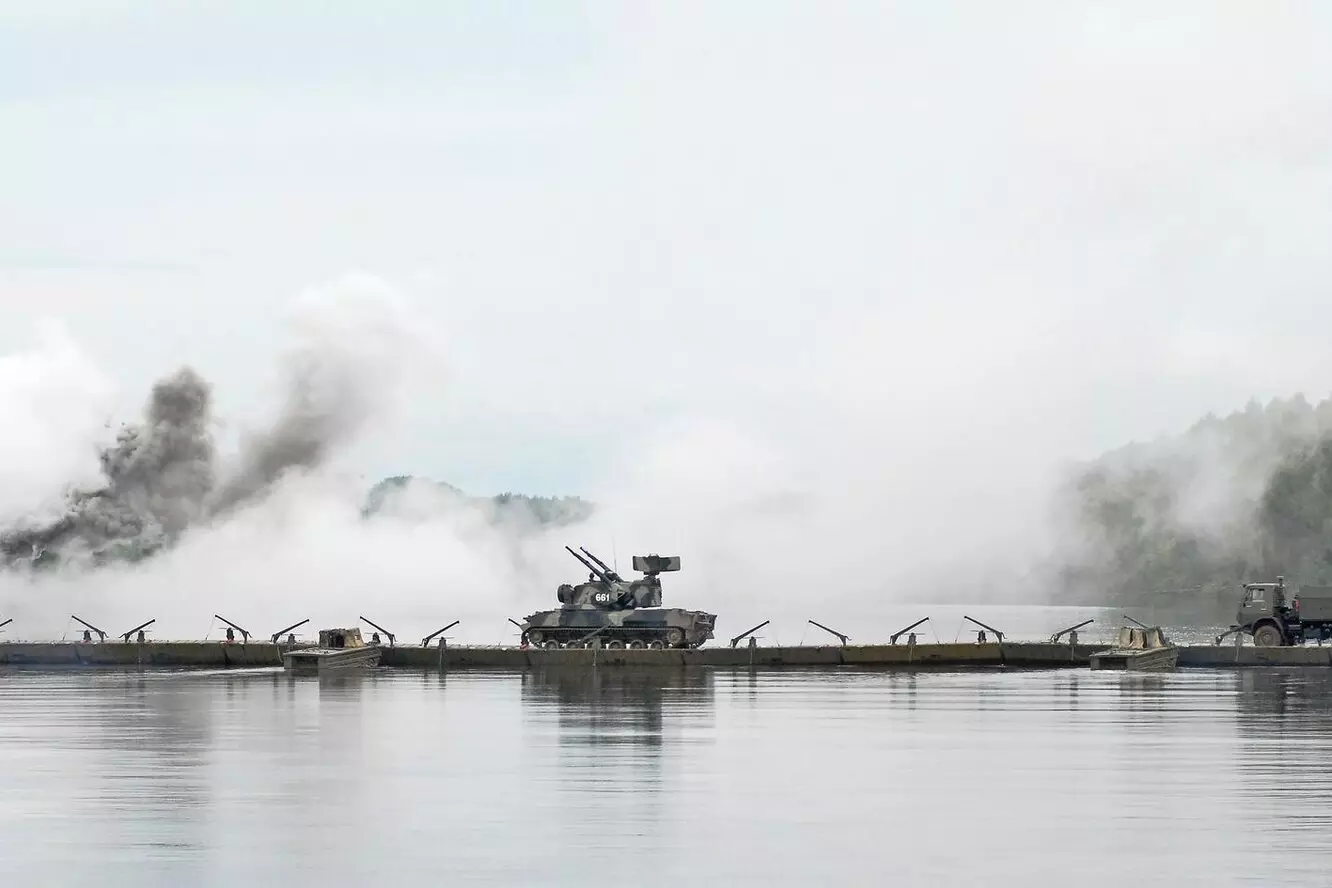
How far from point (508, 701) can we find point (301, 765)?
2163 centimetres

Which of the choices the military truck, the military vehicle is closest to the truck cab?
the military truck

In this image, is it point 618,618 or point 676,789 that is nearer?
point 676,789

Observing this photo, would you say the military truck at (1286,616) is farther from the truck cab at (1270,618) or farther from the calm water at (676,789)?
the calm water at (676,789)

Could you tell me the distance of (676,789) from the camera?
3762 centimetres

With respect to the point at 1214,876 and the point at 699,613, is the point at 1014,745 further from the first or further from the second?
the point at 699,613

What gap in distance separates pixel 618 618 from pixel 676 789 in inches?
2008

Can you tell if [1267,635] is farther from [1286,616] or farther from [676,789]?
[676,789]

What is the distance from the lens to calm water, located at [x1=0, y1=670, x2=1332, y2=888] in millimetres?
28906

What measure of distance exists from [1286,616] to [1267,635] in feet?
4.48

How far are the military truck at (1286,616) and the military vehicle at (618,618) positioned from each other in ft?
81.1

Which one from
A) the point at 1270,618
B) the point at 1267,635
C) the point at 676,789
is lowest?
the point at 676,789

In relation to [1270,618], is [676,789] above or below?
below

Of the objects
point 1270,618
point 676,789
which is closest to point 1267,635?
point 1270,618

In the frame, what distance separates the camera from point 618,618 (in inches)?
3487
